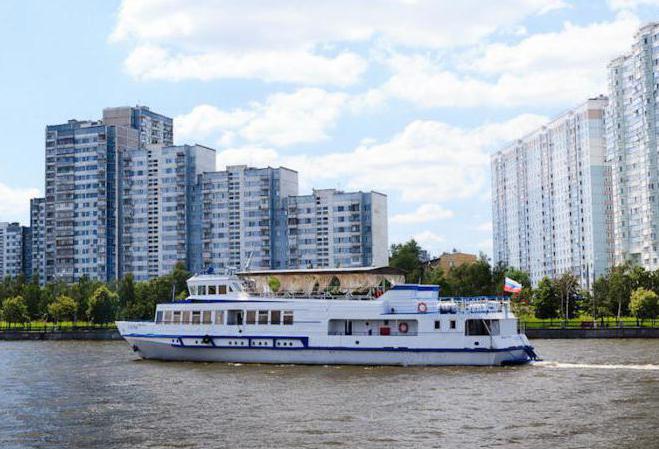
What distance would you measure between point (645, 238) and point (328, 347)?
265 feet

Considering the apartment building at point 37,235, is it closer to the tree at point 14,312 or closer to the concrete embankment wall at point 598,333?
the tree at point 14,312

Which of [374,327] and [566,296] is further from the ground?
[566,296]

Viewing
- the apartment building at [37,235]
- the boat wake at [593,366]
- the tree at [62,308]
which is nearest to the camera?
the boat wake at [593,366]

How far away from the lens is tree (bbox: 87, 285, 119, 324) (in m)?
111

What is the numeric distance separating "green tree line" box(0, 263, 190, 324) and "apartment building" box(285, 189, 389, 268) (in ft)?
73.4

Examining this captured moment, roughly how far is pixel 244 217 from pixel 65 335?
42977 millimetres

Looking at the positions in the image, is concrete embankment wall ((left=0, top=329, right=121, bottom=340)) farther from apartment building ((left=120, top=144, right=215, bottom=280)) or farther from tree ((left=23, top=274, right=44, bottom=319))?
apartment building ((left=120, top=144, right=215, bottom=280))

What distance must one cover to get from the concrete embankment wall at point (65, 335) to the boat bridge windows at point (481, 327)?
184 ft

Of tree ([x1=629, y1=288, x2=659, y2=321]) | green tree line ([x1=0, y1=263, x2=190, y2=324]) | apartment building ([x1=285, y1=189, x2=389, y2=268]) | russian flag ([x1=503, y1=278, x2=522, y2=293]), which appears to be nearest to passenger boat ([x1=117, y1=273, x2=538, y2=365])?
russian flag ([x1=503, y1=278, x2=522, y2=293])

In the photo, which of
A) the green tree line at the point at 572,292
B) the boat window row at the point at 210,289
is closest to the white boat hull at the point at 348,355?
the boat window row at the point at 210,289

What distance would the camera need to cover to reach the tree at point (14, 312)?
115 m

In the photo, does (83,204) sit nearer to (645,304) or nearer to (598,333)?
(598,333)

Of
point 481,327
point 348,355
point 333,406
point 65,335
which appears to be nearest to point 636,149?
point 481,327

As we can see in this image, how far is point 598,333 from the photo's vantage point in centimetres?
8250
